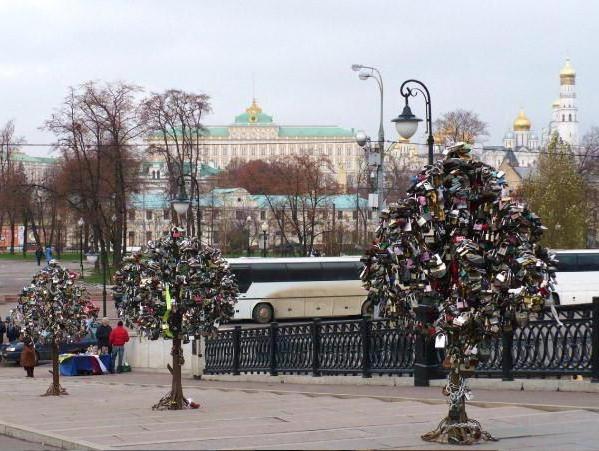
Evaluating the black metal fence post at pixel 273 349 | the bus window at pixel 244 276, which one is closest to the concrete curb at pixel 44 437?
the black metal fence post at pixel 273 349

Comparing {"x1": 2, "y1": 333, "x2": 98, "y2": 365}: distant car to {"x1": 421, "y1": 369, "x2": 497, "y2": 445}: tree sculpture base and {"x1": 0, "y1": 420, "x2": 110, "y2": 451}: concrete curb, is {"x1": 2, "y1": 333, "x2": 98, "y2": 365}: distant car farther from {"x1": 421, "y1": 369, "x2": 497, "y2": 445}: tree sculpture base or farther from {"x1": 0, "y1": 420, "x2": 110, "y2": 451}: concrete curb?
{"x1": 421, "y1": 369, "x2": 497, "y2": 445}: tree sculpture base

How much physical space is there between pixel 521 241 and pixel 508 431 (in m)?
2.14

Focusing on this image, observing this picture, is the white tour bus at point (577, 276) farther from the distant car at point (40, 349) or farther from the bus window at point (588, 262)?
the distant car at point (40, 349)

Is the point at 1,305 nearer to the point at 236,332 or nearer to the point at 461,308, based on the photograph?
the point at 236,332

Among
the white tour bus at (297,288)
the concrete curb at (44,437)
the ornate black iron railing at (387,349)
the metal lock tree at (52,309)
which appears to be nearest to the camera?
the concrete curb at (44,437)

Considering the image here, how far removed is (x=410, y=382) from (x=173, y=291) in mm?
4260

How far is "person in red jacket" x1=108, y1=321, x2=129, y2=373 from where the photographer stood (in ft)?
97.5

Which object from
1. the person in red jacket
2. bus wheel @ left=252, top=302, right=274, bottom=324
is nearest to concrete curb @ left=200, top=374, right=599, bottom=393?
the person in red jacket

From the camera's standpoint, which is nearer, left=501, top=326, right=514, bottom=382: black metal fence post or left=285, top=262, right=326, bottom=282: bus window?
left=501, top=326, right=514, bottom=382: black metal fence post

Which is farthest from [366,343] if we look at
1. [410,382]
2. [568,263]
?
[568,263]

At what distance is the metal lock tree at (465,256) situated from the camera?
10.1 m

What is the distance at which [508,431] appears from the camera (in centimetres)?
1093

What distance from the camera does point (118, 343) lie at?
29922 mm

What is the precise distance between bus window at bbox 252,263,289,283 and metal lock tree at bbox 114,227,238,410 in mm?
27677
